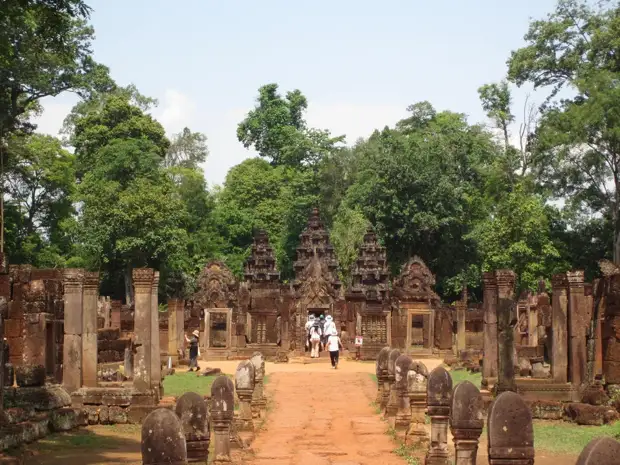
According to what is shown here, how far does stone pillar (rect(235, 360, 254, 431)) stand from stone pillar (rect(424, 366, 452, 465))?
4.22m

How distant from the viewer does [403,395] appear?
1680 cm

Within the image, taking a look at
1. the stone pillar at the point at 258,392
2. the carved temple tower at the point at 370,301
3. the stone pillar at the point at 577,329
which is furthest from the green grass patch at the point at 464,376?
the carved temple tower at the point at 370,301

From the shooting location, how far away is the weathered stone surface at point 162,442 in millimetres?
7766

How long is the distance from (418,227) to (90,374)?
35276 mm

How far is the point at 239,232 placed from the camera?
233 feet

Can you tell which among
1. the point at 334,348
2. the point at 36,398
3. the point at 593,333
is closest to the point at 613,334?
the point at 593,333

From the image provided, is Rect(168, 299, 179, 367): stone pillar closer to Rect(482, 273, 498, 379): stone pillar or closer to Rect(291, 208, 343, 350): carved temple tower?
Rect(291, 208, 343, 350): carved temple tower

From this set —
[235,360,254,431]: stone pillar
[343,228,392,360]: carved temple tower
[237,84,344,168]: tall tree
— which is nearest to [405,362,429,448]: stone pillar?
[235,360,254,431]: stone pillar

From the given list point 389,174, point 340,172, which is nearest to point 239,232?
point 340,172

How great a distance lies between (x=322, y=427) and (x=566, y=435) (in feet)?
13.5

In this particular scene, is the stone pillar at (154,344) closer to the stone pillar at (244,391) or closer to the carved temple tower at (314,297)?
the stone pillar at (244,391)

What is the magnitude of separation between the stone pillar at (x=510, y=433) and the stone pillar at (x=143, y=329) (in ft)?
37.2

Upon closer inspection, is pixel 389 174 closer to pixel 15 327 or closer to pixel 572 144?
pixel 572 144

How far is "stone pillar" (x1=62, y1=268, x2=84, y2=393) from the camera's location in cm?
1897
